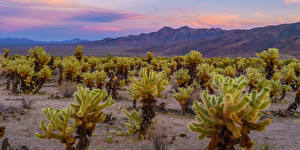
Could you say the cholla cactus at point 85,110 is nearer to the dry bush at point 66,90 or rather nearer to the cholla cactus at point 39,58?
the dry bush at point 66,90

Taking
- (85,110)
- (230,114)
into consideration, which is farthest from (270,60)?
(85,110)

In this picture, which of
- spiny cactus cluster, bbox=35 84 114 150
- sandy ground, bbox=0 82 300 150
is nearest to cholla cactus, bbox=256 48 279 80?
sandy ground, bbox=0 82 300 150

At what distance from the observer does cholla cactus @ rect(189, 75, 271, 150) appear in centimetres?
269

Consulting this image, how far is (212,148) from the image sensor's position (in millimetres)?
2992

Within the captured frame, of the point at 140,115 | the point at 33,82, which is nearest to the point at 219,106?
the point at 140,115

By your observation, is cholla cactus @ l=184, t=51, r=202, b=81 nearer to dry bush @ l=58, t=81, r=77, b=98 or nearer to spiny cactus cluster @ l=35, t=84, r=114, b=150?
dry bush @ l=58, t=81, r=77, b=98

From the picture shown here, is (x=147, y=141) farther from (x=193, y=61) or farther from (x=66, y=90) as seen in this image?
(x=193, y=61)

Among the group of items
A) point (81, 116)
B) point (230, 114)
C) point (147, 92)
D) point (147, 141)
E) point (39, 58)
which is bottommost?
point (147, 141)

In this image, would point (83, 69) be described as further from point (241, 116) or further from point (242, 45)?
point (242, 45)

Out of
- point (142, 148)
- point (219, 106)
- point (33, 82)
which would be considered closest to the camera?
point (219, 106)

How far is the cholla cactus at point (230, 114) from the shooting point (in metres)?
2.69

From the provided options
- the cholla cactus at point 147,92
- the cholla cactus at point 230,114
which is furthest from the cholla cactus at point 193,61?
the cholla cactus at point 230,114

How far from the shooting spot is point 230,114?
2674mm

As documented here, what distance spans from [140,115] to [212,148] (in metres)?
3.71
